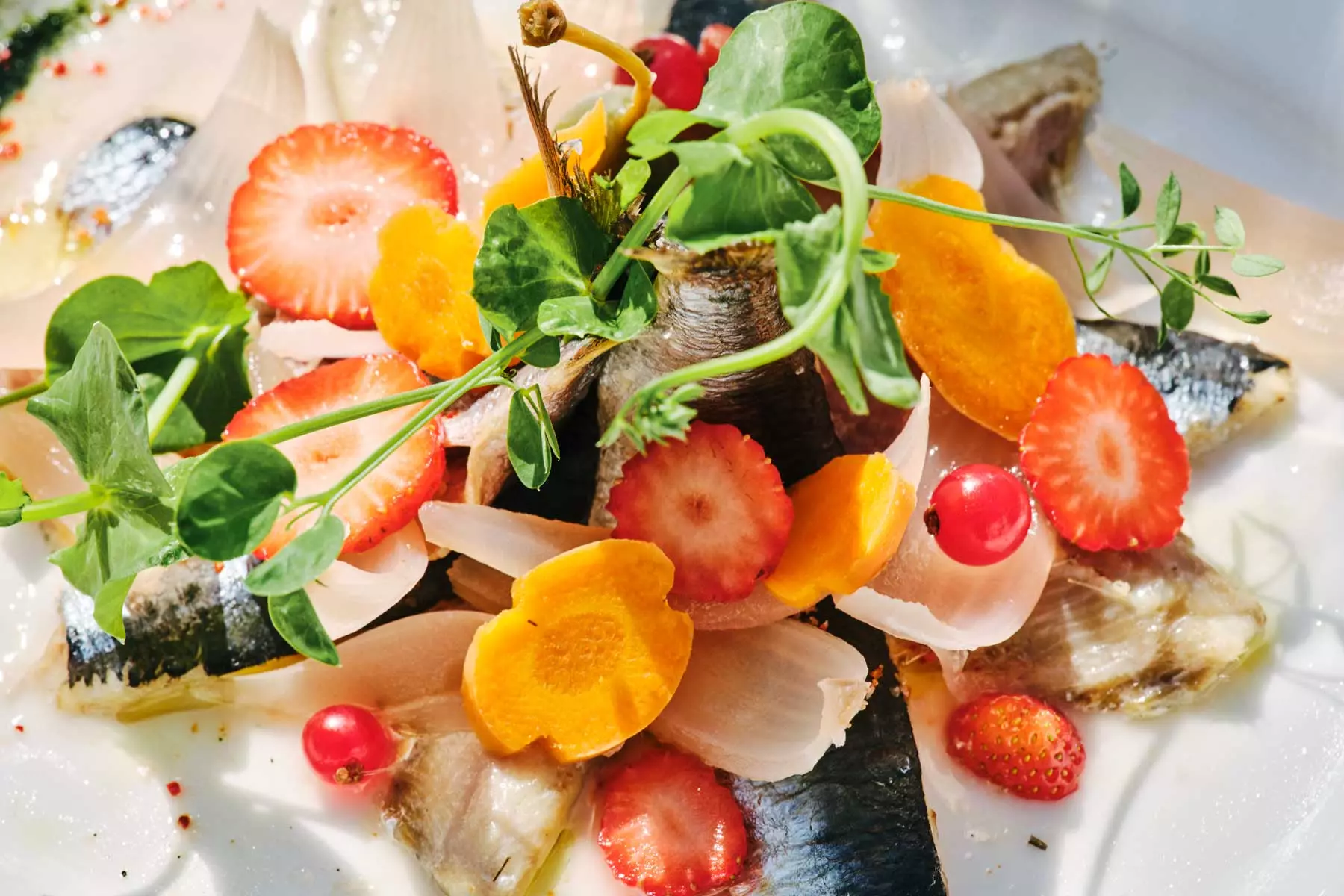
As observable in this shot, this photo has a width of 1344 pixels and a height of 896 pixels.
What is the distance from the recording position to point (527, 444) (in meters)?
1.12

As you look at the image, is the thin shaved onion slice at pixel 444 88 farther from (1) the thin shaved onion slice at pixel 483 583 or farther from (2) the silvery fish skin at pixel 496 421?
(1) the thin shaved onion slice at pixel 483 583

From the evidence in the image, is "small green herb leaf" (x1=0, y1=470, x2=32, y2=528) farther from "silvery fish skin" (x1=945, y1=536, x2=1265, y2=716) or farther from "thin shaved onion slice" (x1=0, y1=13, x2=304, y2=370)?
"silvery fish skin" (x1=945, y1=536, x2=1265, y2=716)

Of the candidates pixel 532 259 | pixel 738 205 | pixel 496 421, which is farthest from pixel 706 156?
pixel 496 421

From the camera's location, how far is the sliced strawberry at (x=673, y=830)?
1371 mm

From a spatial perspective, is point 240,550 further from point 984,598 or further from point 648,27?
point 648,27

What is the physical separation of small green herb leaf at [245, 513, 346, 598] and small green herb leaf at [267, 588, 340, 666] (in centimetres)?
5

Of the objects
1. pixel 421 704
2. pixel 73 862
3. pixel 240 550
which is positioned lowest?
pixel 73 862

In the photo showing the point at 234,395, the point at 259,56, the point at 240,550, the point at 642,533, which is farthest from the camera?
the point at 259,56

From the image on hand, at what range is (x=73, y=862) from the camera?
4.81 ft

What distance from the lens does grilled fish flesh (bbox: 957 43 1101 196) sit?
6.04 feet

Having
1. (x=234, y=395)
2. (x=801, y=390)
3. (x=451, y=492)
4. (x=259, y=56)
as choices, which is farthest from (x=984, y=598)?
(x=259, y=56)

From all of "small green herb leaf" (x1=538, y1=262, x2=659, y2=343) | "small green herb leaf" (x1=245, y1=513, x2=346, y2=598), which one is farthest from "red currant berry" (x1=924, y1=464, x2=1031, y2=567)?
"small green herb leaf" (x1=245, y1=513, x2=346, y2=598)

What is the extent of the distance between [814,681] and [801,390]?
0.40m

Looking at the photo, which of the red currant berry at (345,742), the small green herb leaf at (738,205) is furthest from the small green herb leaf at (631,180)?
the red currant berry at (345,742)
